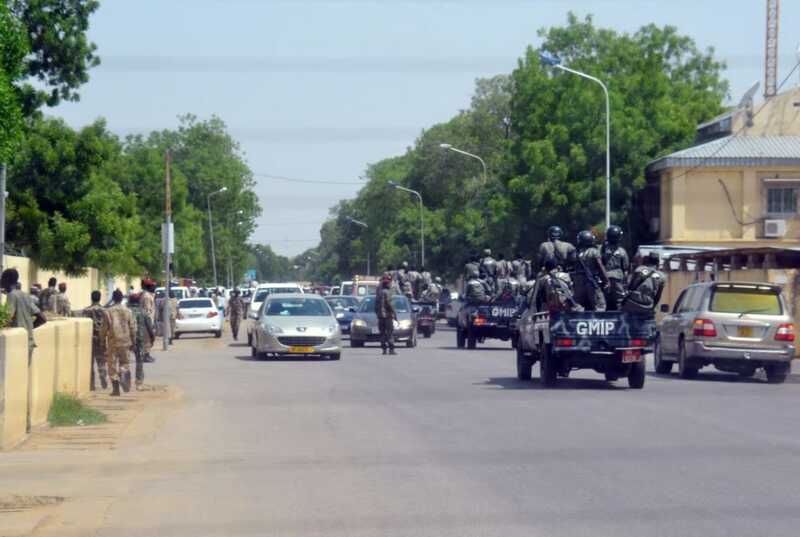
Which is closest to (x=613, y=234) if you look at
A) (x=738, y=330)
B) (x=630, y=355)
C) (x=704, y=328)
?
(x=630, y=355)

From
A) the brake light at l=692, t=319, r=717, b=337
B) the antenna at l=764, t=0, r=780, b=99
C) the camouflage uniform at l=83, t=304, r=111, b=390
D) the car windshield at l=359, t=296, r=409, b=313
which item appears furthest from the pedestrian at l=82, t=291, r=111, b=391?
the antenna at l=764, t=0, r=780, b=99

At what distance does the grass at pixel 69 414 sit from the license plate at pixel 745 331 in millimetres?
11375

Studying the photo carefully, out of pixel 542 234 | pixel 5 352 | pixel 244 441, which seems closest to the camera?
pixel 5 352

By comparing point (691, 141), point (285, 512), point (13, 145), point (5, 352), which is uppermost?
point (691, 141)

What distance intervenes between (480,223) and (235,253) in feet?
133

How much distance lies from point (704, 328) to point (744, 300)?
37.1 inches

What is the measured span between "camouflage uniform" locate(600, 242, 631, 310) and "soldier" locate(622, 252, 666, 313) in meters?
0.21

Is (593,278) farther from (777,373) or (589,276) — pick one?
(777,373)

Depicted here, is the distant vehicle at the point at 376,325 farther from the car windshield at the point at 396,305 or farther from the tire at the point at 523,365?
the tire at the point at 523,365

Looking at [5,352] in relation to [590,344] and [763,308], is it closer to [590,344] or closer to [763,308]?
[590,344]

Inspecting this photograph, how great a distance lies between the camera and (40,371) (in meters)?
15.5

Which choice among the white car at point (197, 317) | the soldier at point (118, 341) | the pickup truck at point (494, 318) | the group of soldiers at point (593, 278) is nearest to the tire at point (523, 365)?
the group of soldiers at point (593, 278)

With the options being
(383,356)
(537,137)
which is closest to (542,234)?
(537,137)

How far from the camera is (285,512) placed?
32.4 feet
